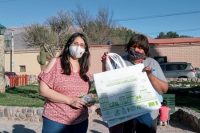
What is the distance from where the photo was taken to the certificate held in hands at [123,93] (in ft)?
14.1

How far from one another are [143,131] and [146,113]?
9.8 inches

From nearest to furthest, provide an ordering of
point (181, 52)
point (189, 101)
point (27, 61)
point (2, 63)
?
point (189, 101) < point (2, 63) < point (181, 52) < point (27, 61)

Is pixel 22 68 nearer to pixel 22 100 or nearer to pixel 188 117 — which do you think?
pixel 22 100

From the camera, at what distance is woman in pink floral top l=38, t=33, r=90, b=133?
4.03 metres

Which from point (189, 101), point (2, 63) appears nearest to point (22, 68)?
point (2, 63)

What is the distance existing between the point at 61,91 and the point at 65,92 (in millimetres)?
40

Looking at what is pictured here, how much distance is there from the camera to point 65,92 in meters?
4.07

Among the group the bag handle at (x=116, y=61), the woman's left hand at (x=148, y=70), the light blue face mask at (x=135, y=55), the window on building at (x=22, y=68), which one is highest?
the light blue face mask at (x=135, y=55)

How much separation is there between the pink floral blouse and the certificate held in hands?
0.26 meters

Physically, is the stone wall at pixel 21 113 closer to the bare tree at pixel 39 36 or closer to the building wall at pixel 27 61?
the bare tree at pixel 39 36

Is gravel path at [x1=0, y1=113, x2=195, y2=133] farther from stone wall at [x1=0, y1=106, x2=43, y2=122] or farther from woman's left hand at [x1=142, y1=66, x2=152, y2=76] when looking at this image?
woman's left hand at [x1=142, y1=66, x2=152, y2=76]

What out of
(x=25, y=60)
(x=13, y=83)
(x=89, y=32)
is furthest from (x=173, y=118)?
(x=89, y=32)

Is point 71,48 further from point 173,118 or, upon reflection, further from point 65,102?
point 173,118

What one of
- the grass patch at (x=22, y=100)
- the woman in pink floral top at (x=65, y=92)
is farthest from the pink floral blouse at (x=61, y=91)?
the grass patch at (x=22, y=100)
